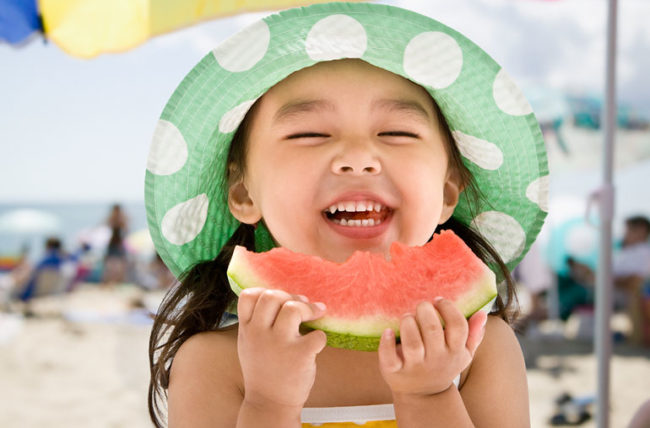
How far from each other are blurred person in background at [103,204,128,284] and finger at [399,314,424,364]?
986 cm

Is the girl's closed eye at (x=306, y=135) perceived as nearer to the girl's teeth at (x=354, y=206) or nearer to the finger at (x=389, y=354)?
the girl's teeth at (x=354, y=206)

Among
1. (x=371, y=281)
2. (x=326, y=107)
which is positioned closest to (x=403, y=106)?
(x=326, y=107)

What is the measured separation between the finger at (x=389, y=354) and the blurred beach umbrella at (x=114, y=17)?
1656 mm

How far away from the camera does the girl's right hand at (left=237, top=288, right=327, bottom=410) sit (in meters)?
1.13

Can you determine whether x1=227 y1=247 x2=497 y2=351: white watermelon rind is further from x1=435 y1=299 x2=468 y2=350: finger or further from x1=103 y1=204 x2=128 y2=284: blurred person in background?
x1=103 y1=204 x2=128 y2=284: blurred person in background

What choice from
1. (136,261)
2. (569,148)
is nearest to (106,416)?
(569,148)

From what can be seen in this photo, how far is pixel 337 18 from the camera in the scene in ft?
4.61

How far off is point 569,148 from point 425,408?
7.56m

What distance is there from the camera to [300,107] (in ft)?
4.95

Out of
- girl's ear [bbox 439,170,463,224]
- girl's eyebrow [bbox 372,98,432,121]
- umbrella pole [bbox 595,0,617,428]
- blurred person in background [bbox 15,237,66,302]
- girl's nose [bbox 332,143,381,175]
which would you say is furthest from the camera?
blurred person in background [bbox 15,237,66,302]

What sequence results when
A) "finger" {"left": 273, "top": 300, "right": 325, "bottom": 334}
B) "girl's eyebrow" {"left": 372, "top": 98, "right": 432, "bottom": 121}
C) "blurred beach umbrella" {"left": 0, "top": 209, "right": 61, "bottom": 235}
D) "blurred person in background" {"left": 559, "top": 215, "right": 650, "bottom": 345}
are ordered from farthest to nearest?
"blurred beach umbrella" {"left": 0, "top": 209, "right": 61, "bottom": 235}, "blurred person in background" {"left": 559, "top": 215, "right": 650, "bottom": 345}, "girl's eyebrow" {"left": 372, "top": 98, "right": 432, "bottom": 121}, "finger" {"left": 273, "top": 300, "right": 325, "bottom": 334}

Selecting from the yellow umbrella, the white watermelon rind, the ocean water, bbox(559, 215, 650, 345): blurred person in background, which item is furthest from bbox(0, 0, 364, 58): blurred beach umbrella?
bbox(559, 215, 650, 345): blurred person in background

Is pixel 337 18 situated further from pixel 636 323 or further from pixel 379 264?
pixel 636 323

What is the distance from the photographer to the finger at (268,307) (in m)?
1.13
